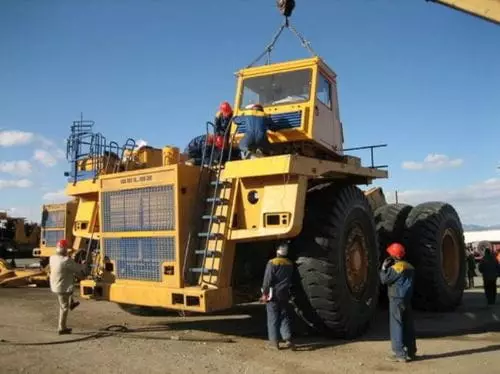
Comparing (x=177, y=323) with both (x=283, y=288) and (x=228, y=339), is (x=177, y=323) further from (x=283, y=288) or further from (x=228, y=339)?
(x=283, y=288)

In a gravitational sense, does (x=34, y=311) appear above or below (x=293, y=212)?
below

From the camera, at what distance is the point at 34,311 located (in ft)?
37.2

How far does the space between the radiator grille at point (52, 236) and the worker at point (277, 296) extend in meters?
10.00

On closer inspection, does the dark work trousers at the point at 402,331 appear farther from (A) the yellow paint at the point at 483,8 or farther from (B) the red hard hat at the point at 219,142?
(A) the yellow paint at the point at 483,8

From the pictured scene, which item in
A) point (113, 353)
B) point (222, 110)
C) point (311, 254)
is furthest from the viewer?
point (222, 110)

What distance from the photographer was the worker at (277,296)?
7.57 metres

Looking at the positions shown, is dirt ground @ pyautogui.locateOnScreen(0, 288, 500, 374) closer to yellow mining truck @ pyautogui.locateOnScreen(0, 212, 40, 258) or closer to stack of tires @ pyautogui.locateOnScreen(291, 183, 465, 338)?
stack of tires @ pyautogui.locateOnScreen(291, 183, 465, 338)

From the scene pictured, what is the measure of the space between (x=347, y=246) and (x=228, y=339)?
2174 millimetres

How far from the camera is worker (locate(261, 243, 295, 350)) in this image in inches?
298

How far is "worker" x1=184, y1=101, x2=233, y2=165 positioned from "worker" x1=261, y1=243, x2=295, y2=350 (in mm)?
2007

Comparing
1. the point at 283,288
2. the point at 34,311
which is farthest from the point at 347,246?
the point at 34,311

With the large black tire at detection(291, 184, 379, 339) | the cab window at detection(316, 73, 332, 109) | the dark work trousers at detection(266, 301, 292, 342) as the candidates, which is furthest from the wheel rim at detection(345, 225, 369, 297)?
the cab window at detection(316, 73, 332, 109)

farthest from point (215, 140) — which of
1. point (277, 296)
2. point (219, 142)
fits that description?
point (277, 296)

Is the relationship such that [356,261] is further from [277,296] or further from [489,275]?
[489,275]
